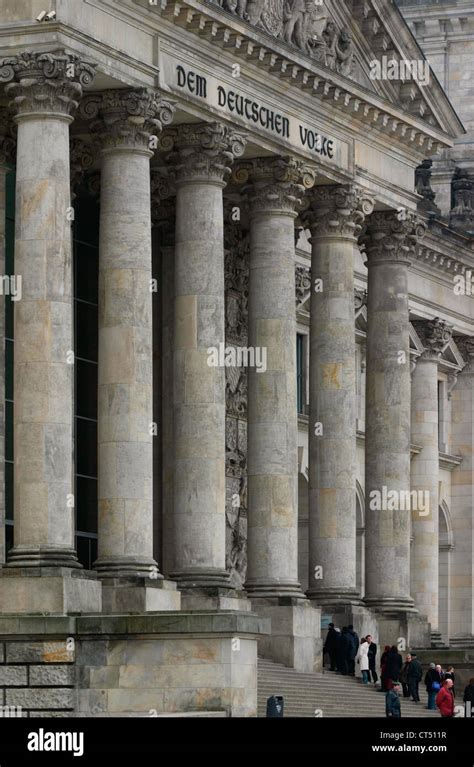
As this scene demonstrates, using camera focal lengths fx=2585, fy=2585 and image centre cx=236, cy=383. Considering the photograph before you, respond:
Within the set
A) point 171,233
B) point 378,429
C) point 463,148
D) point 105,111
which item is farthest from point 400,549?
point 463,148

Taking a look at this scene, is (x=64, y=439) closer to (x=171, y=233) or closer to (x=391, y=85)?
(x=171, y=233)

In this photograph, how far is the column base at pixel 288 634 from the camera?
204ft

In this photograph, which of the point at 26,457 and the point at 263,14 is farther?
the point at 263,14

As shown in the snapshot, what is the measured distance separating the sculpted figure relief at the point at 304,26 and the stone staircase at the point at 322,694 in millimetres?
15439

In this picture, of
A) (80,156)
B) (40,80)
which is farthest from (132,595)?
(40,80)

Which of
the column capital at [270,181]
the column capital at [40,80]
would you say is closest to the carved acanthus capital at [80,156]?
the column capital at [40,80]

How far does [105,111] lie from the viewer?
5688 cm

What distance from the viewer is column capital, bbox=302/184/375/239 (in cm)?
6694

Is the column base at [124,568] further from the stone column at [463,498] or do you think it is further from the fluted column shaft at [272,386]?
the stone column at [463,498]

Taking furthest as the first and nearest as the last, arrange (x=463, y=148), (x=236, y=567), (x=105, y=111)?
1. (x=463, y=148)
2. (x=236, y=567)
3. (x=105, y=111)

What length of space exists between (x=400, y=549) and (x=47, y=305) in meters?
19.8

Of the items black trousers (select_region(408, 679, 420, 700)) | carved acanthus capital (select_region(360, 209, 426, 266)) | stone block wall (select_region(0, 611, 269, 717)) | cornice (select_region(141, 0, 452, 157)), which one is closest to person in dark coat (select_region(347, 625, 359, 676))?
black trousers (select_region(408, 679, 420, 700))

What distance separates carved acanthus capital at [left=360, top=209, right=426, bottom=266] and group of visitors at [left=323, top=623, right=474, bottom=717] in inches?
440

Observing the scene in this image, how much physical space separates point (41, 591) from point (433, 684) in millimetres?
15395
